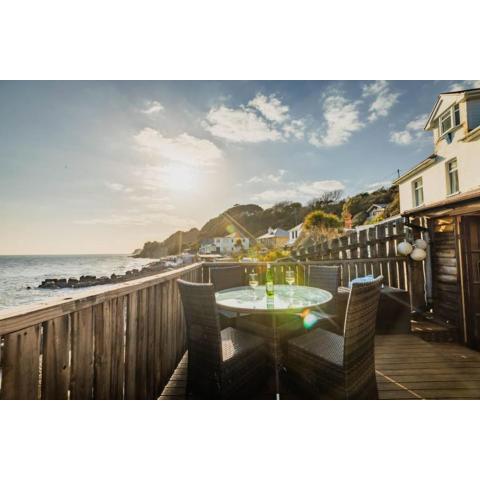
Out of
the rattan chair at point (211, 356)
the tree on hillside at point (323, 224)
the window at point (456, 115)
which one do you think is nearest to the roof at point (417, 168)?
the window at point (456, 115)

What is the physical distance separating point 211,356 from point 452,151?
10030 millimetres

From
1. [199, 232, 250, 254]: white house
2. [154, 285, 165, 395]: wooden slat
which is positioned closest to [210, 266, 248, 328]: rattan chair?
[154, 285, 165, 395]: wooden slat

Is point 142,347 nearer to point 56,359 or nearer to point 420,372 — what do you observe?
point 56,359

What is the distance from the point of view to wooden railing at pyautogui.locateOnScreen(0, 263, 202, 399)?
0.90 m

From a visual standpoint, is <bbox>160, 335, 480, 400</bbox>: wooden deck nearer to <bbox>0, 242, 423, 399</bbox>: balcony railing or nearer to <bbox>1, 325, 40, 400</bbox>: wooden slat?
<bbox>0, 242, 423, 399</bbox>: balcony railing

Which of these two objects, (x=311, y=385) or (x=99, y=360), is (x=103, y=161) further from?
(x=311, y=385)

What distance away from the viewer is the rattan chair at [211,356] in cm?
153

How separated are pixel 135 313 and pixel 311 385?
1.38m

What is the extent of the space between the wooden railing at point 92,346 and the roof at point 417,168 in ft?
33.6

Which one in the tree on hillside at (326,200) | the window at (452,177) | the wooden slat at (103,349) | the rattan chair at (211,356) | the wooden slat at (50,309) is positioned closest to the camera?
the wooden slat at (50,309)

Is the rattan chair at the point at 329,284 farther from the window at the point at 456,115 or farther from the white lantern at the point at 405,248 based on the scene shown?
the window at the point at 456,115

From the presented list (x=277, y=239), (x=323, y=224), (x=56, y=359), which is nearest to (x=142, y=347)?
(x=56, y=359)
